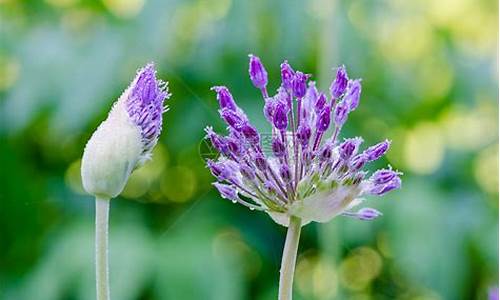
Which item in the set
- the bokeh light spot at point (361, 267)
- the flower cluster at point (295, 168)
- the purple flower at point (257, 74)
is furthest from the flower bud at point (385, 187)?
the bokeh light spot at point (361, 267)

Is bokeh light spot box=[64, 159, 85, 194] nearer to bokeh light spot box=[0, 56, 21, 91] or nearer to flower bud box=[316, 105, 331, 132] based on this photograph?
bokeh light spot box=[0, 56, 21, 91]

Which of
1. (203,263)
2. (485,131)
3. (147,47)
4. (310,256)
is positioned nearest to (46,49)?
(147,47)

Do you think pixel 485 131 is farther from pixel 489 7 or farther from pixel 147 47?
pixel 147 47

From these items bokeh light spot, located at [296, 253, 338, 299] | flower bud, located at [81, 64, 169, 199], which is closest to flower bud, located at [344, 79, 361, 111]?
flower bud, located at [81, 64, 169, 199]

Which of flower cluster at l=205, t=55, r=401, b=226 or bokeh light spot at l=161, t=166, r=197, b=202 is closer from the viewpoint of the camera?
flower cluster at l=205, t=55, r=401, b=226

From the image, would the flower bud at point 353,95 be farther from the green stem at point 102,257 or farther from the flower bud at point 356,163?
the green stem at point 102,257

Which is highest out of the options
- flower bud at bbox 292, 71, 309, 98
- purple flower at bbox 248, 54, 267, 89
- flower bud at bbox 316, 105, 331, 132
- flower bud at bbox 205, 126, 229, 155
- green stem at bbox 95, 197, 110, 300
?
purple flower at bbox 248, 54, 267, 89
